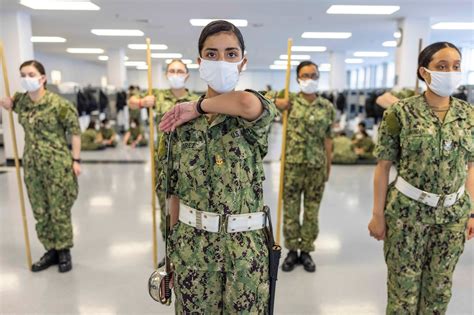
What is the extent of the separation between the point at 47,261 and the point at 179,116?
2.58 metres

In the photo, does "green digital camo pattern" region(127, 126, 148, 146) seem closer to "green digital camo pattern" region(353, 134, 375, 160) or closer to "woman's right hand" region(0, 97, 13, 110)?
"green digital camo pattern" region(353, 134, 375, 160)

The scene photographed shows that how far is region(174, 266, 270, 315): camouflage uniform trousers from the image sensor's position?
1.47 meters

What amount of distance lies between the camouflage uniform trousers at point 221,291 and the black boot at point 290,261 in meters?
1.87

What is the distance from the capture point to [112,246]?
12.7ft

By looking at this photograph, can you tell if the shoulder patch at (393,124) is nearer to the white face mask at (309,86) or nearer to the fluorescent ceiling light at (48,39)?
the white face mask at (309,86)

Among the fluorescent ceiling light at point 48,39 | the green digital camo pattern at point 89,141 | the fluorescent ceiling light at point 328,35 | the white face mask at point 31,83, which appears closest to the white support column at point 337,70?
the fluorescent ceiling light at point 328,35

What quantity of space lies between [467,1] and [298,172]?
549 cm

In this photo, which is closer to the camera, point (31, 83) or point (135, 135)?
point (31, 83)

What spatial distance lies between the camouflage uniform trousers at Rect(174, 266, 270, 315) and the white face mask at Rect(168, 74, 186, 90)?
2258mm

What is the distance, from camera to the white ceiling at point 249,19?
6.90 metres

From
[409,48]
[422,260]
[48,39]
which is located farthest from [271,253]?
[48,39]

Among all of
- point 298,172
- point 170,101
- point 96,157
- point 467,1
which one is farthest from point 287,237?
point 96,157

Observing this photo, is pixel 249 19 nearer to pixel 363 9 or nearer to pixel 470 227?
pixel 363 9

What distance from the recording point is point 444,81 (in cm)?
189
